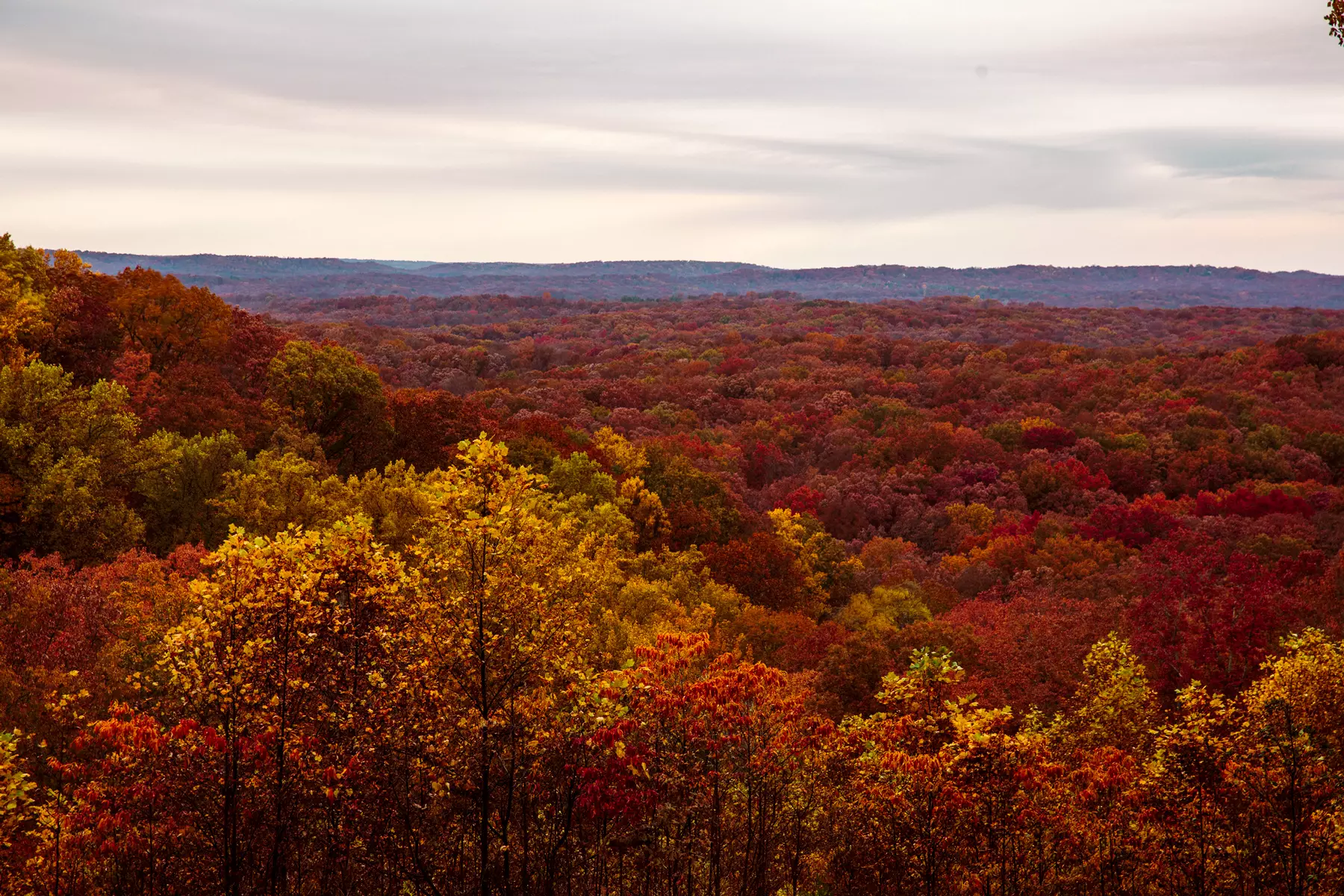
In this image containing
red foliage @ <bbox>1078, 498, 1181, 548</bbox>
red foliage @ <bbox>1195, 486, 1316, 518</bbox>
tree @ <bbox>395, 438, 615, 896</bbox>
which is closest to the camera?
tree @ <bbox>395, 438, 615, 896</bbox>

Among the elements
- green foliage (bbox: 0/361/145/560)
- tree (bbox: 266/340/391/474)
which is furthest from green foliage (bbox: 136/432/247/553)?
tree (bbox: 266/340/391/474)

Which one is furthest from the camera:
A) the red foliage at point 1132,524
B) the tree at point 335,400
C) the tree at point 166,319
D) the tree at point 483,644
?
the red foliage at point 1132,524

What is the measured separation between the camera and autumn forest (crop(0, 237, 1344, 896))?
52.2ft

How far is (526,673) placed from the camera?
16266mm

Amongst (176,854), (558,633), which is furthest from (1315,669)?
(176,854)

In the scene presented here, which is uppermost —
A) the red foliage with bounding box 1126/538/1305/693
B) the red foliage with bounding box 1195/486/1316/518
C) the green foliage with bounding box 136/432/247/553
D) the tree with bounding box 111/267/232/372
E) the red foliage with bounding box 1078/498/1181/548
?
the tree with bounding box 111/267/232/372

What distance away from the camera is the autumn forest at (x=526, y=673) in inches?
626

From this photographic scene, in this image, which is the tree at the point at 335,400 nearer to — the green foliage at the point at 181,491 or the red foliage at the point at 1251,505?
the green foliage at the point at 181,491

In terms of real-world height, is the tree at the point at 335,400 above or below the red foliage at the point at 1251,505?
above

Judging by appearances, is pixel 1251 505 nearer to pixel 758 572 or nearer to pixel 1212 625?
pixel 758 572

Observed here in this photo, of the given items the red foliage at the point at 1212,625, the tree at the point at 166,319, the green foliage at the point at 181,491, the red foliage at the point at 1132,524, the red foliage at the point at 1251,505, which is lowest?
the red foliage at the point at 1132,524

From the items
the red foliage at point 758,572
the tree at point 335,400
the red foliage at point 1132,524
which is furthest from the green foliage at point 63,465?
the red foliage at point 1132,524

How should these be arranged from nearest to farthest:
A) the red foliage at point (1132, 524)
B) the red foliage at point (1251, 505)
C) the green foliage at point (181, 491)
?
the green foliage at point (181, 491), the red foliage at point (1132, 524), the red foliage at point (1251, 505)

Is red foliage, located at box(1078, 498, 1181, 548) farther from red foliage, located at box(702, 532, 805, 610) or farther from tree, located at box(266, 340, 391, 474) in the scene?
tree, located at box(266, 340, 391, 474)
